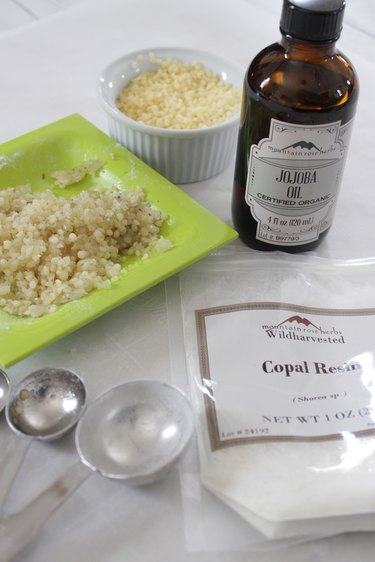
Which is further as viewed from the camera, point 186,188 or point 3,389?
point 186,188

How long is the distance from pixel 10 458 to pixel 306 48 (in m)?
0.51

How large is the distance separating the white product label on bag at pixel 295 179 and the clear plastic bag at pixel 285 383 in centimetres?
4

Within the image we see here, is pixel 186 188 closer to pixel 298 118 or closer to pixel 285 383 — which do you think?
pixel 298 118

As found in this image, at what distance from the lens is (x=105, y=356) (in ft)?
2.27

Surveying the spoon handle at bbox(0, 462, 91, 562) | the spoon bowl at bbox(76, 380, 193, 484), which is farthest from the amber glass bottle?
the spoon handle at bbox(0, 462, 91, 562)

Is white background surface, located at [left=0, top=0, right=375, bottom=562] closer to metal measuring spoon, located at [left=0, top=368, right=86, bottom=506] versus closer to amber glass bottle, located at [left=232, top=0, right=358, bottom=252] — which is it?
metal measuring spoon, located at [left=0, top=368, right=86, bottom=506]

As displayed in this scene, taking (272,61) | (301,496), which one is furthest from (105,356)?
(272,61)

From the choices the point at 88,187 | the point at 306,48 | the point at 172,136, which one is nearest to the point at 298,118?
the point at 306,48

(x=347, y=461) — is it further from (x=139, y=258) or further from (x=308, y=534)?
(x=139, y=258)

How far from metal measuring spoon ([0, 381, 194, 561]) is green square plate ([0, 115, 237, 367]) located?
4.2 inches

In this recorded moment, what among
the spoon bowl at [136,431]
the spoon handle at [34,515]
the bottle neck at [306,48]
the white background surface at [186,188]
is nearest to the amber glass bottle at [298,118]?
the bottle neck at [306,48]

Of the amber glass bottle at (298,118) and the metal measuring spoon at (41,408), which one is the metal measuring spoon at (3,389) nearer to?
the metal measuring spoon at (41,408)

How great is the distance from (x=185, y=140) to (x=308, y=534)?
558 mm

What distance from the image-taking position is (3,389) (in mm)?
628
